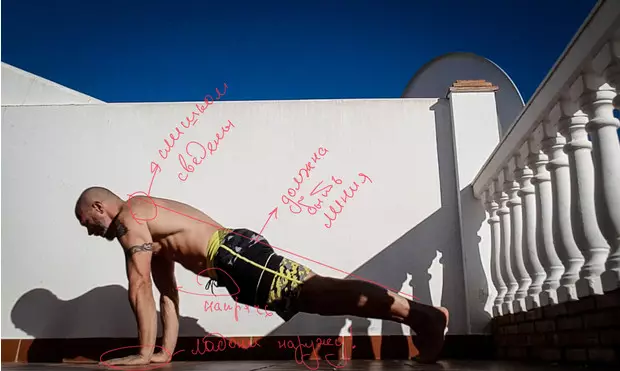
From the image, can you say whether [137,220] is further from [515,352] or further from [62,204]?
[515,352]

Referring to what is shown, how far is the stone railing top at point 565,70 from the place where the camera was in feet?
4.44

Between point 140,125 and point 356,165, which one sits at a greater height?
point 140,125

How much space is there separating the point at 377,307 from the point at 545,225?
773 millimetres

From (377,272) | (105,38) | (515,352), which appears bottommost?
(515,352)

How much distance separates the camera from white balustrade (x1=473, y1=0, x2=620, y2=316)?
4.63ft

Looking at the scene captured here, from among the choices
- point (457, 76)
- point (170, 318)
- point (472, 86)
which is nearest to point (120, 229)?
point (170, 318)

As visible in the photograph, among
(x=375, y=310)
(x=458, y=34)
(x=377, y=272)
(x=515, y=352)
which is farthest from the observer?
(x=458, y=34)

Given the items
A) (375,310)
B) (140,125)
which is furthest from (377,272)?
(140,125)

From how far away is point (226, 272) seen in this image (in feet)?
7.86

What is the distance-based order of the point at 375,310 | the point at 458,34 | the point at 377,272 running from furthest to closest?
the point at 458,34
the point at 377,272
the point at 375,310

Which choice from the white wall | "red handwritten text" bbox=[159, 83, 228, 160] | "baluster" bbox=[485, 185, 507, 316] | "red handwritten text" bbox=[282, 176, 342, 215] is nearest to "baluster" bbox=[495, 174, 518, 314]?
"baluster" bbox=[485, 185, 507, 316]

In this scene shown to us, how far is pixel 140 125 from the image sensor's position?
348 cm

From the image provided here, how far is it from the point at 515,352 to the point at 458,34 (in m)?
2.01

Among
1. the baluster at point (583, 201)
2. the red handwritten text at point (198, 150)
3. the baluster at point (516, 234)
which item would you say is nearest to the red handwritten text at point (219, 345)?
the red handwritten text at point (198, 150)
